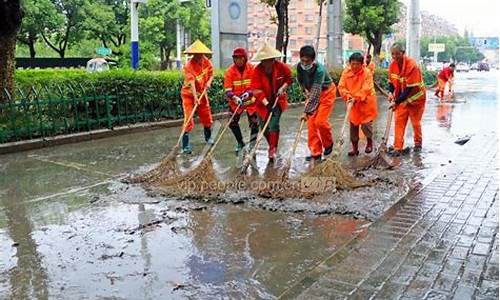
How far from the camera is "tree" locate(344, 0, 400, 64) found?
23500 mm

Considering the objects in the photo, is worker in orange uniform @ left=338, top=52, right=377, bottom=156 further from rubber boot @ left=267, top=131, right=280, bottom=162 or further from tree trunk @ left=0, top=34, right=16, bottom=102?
tree trunk @ left=0, top=34, right=16, bottom=102

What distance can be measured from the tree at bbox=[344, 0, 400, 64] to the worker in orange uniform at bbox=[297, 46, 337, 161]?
1716 cm

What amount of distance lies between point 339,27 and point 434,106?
517cm

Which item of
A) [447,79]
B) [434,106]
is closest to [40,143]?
[434,106]

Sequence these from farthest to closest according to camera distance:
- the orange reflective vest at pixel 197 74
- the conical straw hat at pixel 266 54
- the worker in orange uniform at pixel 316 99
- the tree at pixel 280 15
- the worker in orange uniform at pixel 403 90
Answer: the tree at pixel 280 15 < the orange reflective vest at pixel 197 74 < the worker in orange uniform at pixel 403 90 < the worker in orange uniform at pixel 316 99 < the conical straw hat at pixel 266 54

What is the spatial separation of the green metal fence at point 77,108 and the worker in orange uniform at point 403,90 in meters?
4.96

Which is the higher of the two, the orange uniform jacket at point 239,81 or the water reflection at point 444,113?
the orange uniform jacket at point 239,81

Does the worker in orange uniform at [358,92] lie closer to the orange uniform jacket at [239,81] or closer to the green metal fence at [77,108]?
the orange uniform jacket at [239,81]

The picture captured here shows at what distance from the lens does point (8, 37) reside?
8.92m

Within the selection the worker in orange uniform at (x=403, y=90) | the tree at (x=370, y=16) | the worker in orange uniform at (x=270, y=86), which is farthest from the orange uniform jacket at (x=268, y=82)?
the tree at (x=370, y=16)

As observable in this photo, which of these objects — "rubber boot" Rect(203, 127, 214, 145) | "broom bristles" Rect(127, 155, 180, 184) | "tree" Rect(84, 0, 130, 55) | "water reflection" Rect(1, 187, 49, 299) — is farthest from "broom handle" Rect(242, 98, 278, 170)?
→ "tree" Rect(84, 0, 130, 55)

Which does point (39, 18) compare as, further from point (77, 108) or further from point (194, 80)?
point (194, 80)

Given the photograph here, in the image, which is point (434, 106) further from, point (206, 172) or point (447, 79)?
point (206, 172)

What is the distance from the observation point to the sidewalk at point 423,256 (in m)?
3.25
